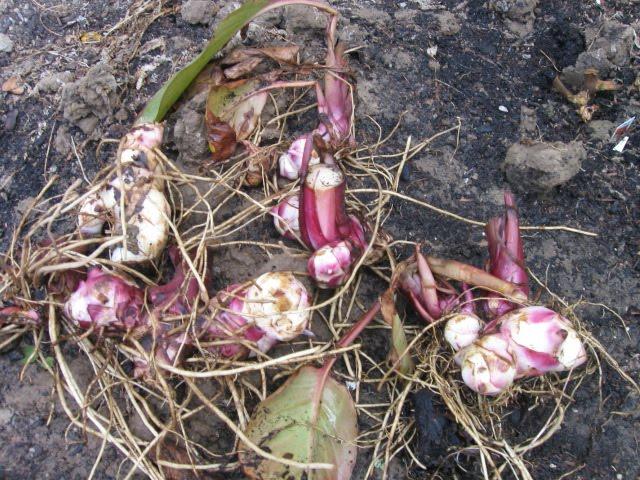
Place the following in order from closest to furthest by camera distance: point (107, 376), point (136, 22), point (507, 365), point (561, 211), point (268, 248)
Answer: point (507, 365) → point (107, 376) → point (268, 248) → point (561, 211) → point (136, 22)

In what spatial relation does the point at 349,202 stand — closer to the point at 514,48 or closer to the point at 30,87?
the point at 514,48

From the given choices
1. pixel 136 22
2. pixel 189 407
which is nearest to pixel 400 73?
pixel 136 22

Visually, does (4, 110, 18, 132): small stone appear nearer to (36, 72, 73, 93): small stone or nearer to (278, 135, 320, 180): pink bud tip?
(36, 72, 73, 93): small stone

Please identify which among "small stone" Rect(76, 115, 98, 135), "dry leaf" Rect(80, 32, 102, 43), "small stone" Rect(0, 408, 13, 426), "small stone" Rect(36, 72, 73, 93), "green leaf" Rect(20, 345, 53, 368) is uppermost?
"dry leaf" Rect(80, 32, 102, 43)

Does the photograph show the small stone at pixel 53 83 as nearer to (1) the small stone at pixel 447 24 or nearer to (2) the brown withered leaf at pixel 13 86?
(2) the brown withered leaf at pixel 13 86

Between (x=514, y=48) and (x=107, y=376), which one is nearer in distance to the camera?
(x=107, y=376)

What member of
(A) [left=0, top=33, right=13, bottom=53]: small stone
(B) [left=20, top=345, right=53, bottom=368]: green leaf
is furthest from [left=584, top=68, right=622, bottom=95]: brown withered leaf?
(A) [left=0, top=33, right=13, bottom=53]: small stone

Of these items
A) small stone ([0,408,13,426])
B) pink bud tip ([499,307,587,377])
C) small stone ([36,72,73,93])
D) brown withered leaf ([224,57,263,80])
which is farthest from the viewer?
small stone ([36,72,73,93])

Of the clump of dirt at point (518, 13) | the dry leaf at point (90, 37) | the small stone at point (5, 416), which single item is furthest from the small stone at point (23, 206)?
the clump of dirt at point (518, 13)
